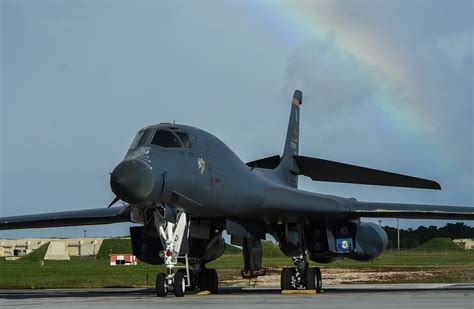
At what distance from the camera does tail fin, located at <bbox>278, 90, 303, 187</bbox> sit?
28656 mm

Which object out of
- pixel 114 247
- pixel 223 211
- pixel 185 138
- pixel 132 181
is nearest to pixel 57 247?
pixel 114 247

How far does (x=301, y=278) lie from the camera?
24.5 metres

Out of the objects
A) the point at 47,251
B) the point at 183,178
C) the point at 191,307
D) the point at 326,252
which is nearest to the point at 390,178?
the point at 326,252

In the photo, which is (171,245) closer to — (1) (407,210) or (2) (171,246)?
(2) (171,246)

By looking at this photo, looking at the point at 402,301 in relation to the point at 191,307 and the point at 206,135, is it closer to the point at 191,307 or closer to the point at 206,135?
the point at 191,307

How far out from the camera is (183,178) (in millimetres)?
20000

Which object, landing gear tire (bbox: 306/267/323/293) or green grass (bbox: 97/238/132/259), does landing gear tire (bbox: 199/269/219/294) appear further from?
green grass (bbox: 97/238/132/259)

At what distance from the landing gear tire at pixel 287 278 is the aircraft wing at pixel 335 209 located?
1493 millimetres

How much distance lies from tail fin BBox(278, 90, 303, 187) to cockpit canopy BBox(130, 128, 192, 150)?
795cm

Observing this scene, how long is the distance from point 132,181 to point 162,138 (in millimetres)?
2066

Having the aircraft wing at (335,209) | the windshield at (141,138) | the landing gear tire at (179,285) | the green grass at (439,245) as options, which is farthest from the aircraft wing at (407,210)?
the green grass at (439,245)

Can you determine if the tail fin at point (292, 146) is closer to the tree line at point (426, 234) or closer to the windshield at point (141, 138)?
the windshield at point (141, 138)

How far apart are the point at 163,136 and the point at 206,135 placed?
1.86 metres

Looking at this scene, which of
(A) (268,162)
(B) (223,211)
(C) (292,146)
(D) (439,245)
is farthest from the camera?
(D) (439,245)
